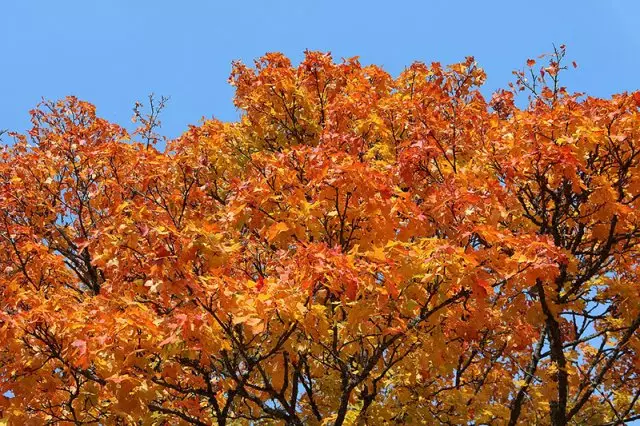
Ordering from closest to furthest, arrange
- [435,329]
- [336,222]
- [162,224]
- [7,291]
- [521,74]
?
1. [162,224]
2. [435,329]
3. [336,222]
4. [7,291]
5. [521,74]

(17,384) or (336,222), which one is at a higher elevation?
(336,222)

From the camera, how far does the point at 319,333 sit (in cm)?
596

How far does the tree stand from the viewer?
19.1 feet

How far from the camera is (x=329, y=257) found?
5.41 m

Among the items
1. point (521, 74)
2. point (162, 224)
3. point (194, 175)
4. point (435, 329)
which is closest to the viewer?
point (162, 224)

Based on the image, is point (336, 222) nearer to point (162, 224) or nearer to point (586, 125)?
point (162, 224)

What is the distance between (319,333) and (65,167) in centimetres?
711

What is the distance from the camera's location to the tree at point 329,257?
582 cm

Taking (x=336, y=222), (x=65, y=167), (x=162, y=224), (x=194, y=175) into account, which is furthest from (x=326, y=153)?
(x=65, y=167)

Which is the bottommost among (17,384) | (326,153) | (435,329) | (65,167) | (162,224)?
(17,384)

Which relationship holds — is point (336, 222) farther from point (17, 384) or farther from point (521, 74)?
point (521, 74)

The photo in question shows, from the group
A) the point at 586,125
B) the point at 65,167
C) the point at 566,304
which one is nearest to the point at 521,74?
the point at 586,125

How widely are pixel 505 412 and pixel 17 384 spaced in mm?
5970

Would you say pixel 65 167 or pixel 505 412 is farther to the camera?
pixel 65 167
